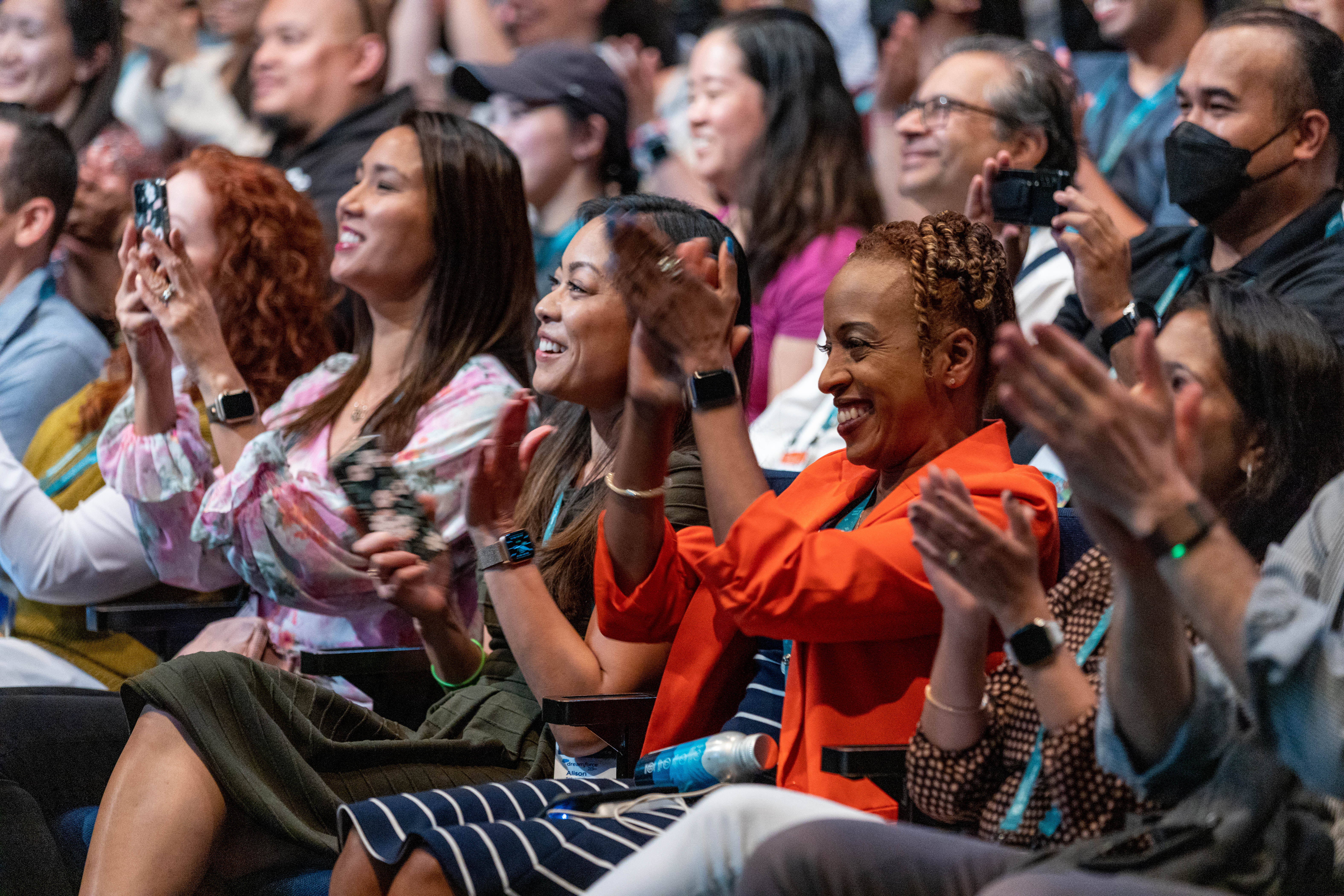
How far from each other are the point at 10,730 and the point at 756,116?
2.43 metres

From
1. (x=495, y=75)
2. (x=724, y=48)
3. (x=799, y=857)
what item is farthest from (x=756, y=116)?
(x=799, y=857)

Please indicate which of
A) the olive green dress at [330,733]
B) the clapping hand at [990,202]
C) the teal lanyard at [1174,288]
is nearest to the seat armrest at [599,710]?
the olive green dress at [330,733]

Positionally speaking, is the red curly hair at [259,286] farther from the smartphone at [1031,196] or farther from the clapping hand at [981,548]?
the clapping hand at [981,548]

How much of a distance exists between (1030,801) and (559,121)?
121 inches

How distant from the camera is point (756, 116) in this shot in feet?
13.5

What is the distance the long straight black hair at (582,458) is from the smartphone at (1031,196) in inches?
22.0

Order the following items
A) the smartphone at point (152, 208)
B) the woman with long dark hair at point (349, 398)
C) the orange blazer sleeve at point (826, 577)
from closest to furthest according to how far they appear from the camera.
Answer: the orange blazer sleeve at point (826, 577) → the woman with long dark hair at point (349, 398) → the smartphone at point (152, 208)

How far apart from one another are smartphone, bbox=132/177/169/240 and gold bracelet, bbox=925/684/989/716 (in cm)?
189

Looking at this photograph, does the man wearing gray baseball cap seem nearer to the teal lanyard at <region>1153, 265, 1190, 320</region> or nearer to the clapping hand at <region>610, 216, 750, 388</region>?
the teal lanyard at <region>1153, 265, 1190, 320</region>

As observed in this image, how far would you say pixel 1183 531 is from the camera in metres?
1.45

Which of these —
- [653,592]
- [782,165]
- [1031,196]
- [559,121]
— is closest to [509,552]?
[653,592]

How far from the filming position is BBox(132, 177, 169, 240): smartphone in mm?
2990

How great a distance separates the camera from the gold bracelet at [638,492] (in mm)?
2119

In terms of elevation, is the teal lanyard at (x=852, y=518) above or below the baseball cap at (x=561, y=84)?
below
